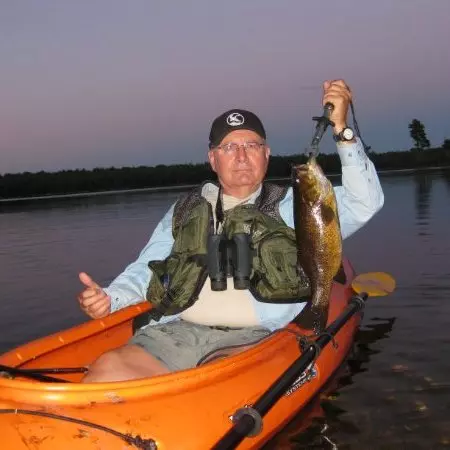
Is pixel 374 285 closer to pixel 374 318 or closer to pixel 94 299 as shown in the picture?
pixel 374 318

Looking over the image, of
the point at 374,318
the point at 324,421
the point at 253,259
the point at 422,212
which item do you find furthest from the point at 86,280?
the point at 422,212

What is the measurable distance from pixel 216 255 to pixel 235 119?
3.62 ft

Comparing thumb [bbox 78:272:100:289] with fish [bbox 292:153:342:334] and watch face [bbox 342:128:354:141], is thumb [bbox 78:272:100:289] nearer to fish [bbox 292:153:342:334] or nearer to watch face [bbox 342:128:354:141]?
fish [bbox 292:153:342:334]

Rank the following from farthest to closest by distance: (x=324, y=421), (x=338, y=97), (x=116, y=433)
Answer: (x=324, y=421) → (x=338, y=97) → (x=116, y=433)

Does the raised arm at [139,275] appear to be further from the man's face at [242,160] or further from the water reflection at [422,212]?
the water reflection at [422,212]

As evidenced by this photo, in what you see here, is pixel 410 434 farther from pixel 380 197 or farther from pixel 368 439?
pixel 380 197

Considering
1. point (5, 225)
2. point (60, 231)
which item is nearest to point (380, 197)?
point (60, 231)

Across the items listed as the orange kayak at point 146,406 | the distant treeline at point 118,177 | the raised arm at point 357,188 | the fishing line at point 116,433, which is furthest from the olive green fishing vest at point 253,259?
the distant treeline at point 118,177

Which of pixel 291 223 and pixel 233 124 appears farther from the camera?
pixel 291 223

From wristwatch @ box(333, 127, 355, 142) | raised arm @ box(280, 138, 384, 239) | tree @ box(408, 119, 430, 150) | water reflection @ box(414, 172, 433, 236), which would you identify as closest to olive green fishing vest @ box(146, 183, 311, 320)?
raised arm @ box(280, 138, 384, 239)

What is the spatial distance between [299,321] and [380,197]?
46.8 inches

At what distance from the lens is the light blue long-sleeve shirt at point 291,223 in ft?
13.5

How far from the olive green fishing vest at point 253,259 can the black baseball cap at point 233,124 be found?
514 mm

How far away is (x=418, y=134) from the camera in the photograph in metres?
88.5
